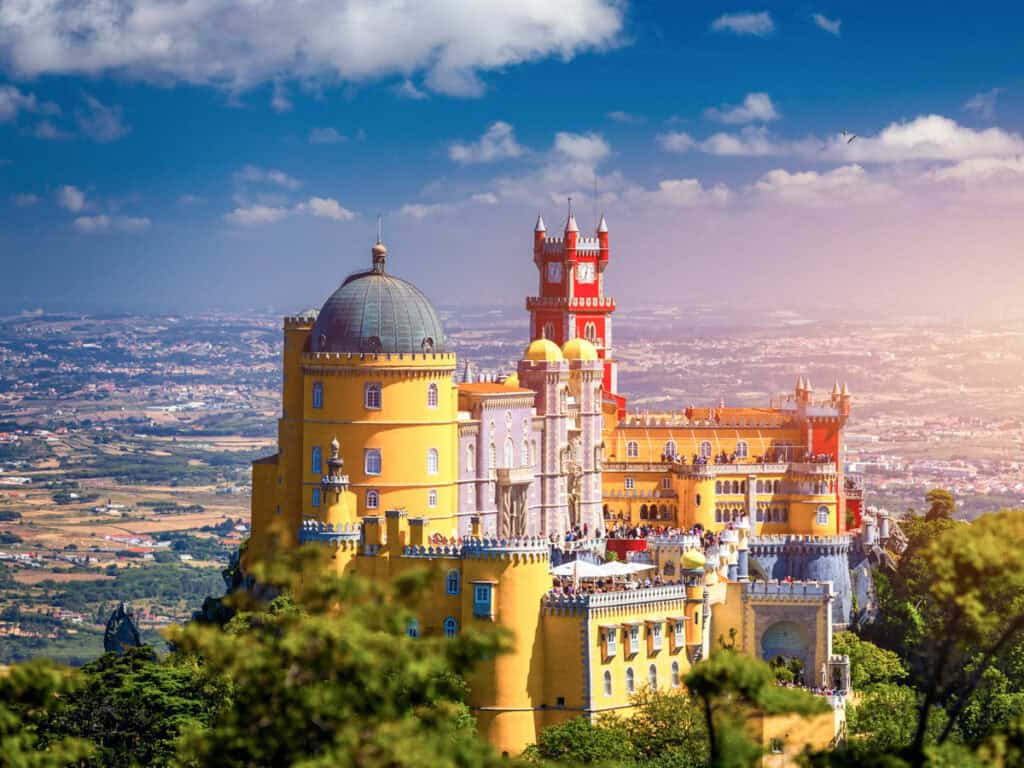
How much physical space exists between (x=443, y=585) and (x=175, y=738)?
514 inches

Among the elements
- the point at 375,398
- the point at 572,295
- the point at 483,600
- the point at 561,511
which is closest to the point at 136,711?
the point at 483,600

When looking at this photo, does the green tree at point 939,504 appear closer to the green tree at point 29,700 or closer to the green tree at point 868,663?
the green tree at point 868,663

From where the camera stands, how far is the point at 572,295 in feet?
438

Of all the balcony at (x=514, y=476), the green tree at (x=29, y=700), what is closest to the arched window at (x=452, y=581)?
the balcony at (x=514, y=476)

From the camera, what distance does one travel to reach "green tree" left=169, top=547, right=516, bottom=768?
4738 centimetres

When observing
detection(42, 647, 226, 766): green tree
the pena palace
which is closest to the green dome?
the pena palace

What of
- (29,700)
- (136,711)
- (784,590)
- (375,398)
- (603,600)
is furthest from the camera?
(375,398)

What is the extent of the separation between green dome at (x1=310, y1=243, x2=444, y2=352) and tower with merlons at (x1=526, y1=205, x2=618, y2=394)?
97.9ft

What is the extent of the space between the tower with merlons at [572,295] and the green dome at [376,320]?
29.9 metres

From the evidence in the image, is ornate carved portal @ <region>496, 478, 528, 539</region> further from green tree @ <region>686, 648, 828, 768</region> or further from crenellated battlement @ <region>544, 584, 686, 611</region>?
green tree @ <region>686, 648, 828, 768</region>

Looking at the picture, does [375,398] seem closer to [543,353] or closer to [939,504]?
[543,353]

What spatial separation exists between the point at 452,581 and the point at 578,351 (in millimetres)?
30177

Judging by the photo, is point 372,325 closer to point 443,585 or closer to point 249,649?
point 443,585

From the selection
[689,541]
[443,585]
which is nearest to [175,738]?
[443,585]
